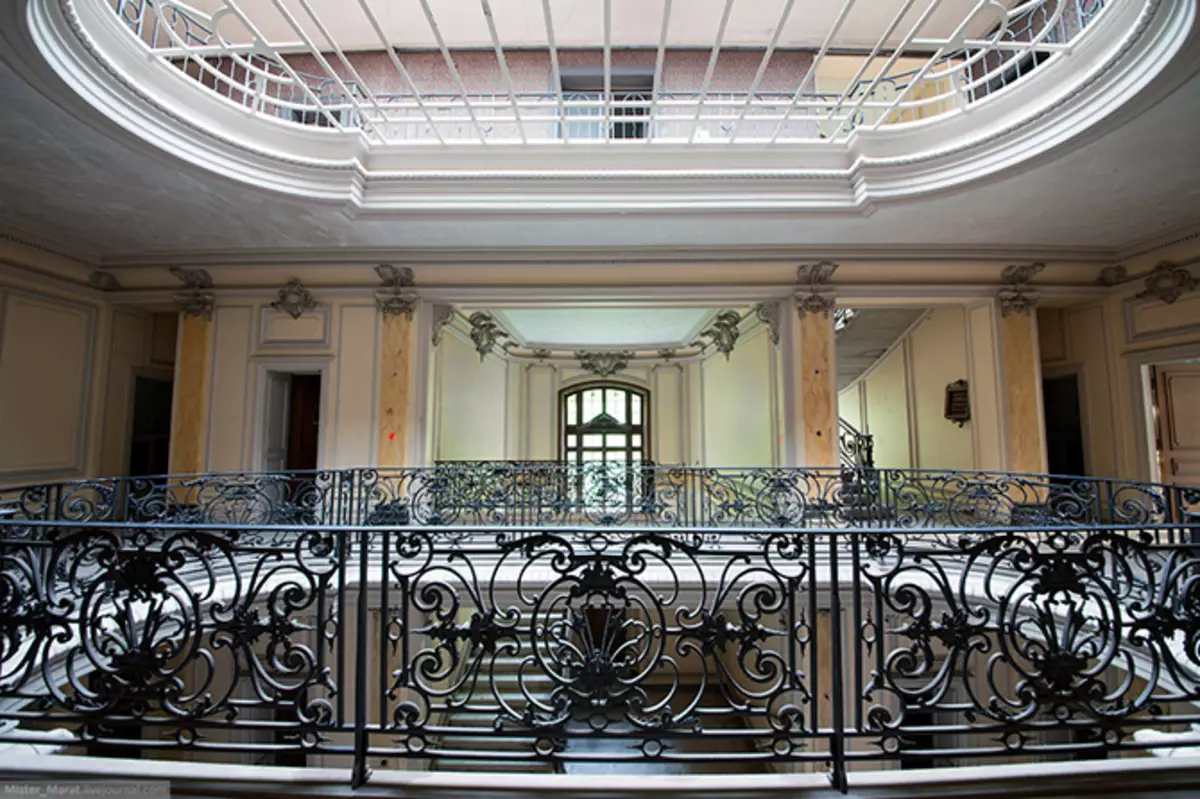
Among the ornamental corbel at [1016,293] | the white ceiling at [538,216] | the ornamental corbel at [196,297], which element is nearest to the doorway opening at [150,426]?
the ornamental corbel at [196,297]

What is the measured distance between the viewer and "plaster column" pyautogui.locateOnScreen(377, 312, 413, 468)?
6098 mm

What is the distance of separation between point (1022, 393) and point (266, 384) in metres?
8.56

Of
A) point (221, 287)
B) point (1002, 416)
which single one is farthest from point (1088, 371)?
point (221, 287)

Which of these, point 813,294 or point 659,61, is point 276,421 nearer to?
point 659,61

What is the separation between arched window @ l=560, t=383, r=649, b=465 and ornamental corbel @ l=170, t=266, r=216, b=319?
6365 millimetres

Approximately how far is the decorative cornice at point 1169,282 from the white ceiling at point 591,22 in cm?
322

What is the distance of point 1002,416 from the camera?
6.03 m

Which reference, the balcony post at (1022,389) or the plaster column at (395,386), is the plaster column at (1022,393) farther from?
the plaster column at (395,386)

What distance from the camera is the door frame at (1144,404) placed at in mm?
5785

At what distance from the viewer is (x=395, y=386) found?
6199 millimetres

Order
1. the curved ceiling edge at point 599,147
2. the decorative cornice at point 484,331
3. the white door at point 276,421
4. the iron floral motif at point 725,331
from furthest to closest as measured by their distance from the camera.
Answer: the decorative cornice at point 484,331
the iron floral motif at point 725,331
the white door at point 276,421
the curved ceiling edge at point 599,147

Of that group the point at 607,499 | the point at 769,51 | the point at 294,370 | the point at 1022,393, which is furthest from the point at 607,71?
the point at 1022,393

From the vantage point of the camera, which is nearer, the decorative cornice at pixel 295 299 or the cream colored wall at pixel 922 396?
the decorative cornice at pixel 295 299

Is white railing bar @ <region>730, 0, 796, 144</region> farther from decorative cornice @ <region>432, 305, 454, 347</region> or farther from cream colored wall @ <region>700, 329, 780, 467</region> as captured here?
decorative cornice @ <region>432, 305, 454, 347</region>
